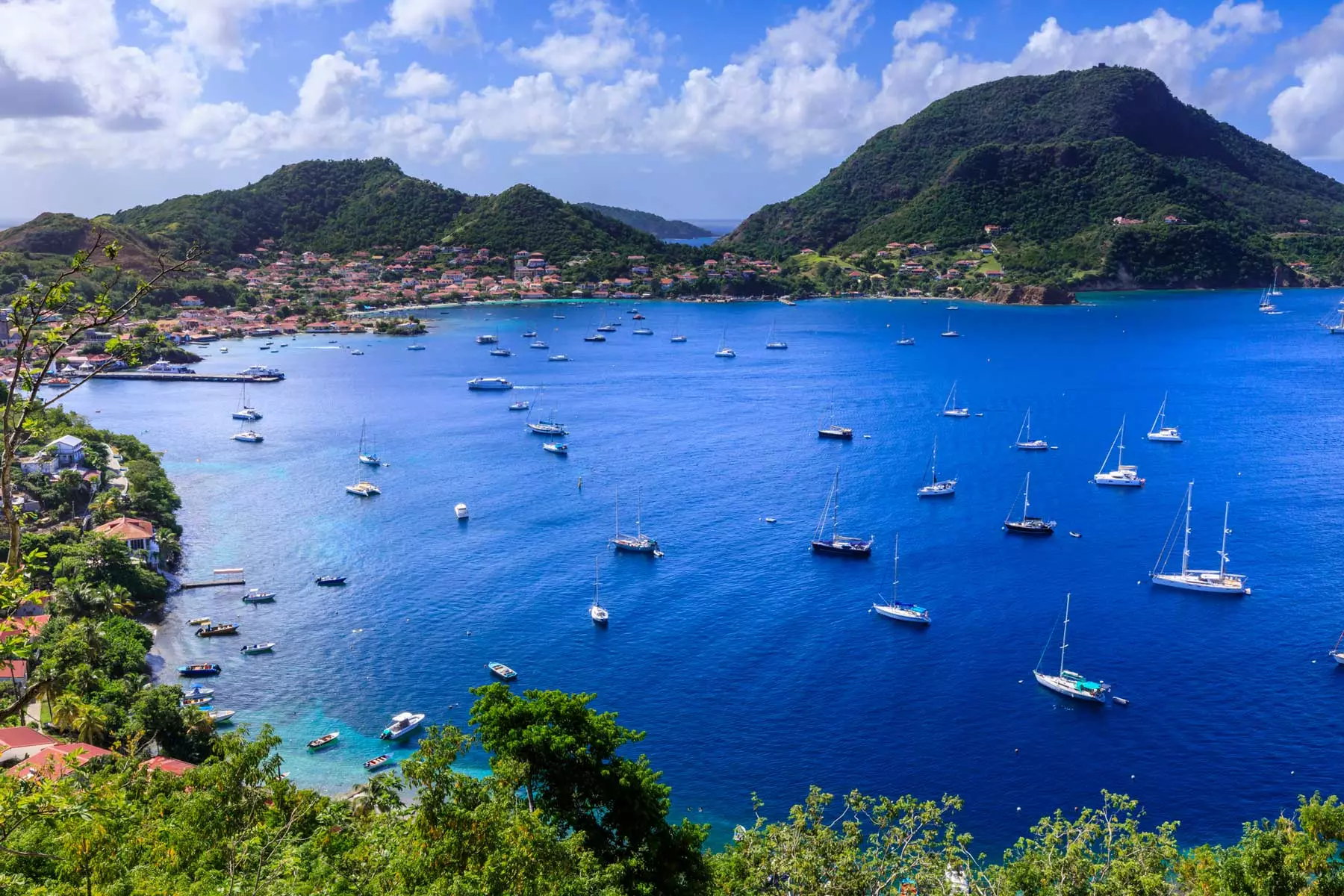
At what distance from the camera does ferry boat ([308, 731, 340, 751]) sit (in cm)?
3058

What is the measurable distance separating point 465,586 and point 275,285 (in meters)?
125

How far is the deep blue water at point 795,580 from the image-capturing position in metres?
30.6

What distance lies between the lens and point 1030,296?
152500 mm

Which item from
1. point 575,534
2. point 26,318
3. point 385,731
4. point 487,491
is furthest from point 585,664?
point 26,318

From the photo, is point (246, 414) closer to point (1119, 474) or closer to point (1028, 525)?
point (1028, 525)

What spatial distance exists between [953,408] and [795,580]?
129 ft

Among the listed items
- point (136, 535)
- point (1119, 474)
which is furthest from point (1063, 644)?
point (136, 535)

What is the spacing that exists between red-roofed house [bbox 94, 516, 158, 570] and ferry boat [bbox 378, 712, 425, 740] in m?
18.3

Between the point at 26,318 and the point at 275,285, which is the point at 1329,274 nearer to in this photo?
the point at 275,285

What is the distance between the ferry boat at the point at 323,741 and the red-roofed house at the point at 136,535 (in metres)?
17.2

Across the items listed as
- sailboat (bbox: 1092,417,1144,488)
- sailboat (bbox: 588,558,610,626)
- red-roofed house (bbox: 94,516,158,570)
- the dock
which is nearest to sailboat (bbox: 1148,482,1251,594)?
sailboat (bbox: 1092,417,1144,488)

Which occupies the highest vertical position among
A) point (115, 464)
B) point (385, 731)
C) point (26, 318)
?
point (26, 318)

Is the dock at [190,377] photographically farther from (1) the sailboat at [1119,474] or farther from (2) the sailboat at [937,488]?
(1) the sailboat at [1119,474]

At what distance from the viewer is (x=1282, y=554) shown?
46438mm
